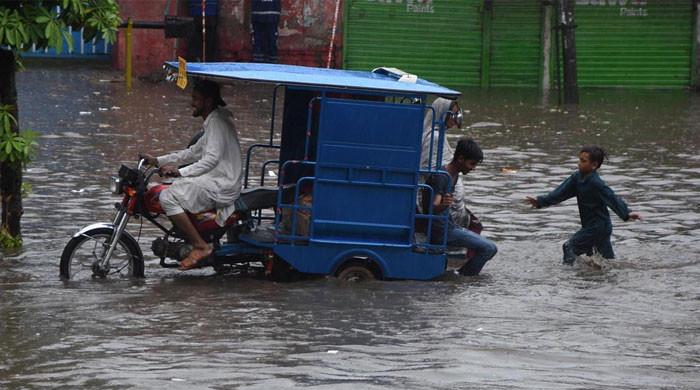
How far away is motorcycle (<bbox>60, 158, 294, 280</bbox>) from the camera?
8891 mm

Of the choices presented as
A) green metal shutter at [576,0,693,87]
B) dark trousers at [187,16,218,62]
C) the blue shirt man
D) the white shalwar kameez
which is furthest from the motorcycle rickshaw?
green metal shutter at [576,0,693,87]

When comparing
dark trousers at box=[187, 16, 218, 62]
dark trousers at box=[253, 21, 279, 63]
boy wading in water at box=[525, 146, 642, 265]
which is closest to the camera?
boy wading in water at box=[525, 146, 642, 265]

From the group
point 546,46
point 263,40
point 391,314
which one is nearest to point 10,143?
point 391,314

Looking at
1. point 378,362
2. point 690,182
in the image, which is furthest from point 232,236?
point 690,182

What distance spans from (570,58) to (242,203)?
14493mm

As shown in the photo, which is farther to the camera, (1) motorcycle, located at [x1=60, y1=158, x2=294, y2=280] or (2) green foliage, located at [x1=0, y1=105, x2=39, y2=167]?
(2) green foliage, located at [x1=0, y1=105, x2=39, y2=167]

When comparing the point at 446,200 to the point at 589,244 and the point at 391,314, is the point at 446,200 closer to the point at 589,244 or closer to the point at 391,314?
the point at 391,314

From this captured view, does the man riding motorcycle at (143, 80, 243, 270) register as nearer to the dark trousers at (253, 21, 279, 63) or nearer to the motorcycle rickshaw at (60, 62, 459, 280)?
the motorcycle rickshaw at (60, 62, 459, 280)

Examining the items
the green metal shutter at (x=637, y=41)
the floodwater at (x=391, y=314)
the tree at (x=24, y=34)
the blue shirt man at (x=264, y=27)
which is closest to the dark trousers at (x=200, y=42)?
the blue shirt man at (x=264, y=27)

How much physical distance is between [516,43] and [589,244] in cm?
1621

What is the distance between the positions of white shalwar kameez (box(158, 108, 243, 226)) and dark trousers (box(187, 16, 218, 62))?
657 inches

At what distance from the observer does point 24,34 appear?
9.05 metres

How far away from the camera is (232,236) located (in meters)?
9.26

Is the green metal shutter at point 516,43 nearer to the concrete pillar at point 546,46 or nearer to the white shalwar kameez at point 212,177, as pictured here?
the concrete pillar at point 546,46
